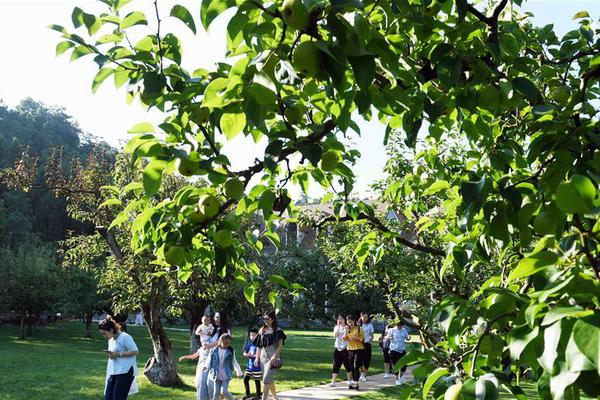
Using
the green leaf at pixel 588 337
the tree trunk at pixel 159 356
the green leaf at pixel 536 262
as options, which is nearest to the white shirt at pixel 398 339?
the tree trunk at pixel 159 356

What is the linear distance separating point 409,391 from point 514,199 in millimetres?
706

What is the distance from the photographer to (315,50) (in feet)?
4.35

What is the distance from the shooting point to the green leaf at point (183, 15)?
1.81 meters

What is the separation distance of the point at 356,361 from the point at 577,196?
12.2m

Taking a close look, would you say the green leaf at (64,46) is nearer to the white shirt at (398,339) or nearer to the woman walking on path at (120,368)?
the woman walking on path at (120,368)

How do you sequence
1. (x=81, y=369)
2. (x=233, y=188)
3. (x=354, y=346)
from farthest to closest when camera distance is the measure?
(x=81, y=369) → (x=354, y=346) → (x=233, y=188)

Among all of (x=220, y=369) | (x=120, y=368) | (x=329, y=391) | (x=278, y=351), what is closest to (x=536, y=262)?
(x=120, y=368)

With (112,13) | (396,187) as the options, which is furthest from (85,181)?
(112,13)

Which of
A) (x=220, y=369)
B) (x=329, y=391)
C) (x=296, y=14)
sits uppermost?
(x=296, y=14)

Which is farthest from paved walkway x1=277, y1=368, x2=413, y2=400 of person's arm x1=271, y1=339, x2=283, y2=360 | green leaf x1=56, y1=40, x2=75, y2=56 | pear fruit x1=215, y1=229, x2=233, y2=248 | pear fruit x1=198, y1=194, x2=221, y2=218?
green leaf x1=56, y1=40, x2=75, y2=56

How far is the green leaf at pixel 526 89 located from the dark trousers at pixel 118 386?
279 inches

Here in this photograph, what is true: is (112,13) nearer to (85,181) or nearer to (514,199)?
(514,199)

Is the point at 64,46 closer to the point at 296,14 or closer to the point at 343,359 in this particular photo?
the point at 296,14

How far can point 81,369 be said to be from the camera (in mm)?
16484
